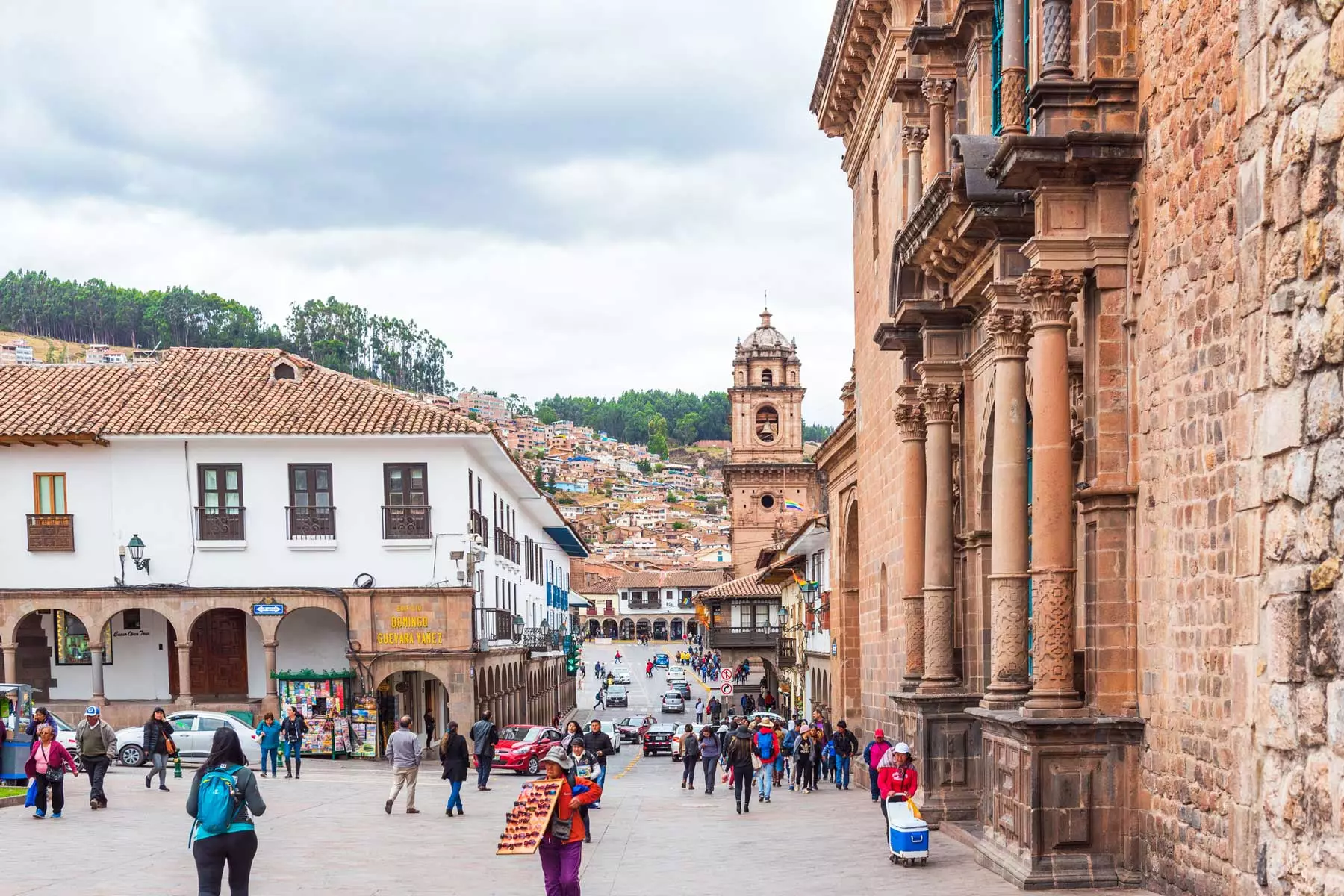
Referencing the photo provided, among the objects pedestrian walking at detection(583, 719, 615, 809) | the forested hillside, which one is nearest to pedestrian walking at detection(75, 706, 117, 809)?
pedestrian walking at detection(583, 719, 615, 809)

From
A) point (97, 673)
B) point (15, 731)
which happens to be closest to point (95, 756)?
point (15, 731)

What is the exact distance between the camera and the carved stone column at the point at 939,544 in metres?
20.5

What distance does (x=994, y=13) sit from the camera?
19719 millimetres

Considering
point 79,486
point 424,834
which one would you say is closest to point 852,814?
point 424,834

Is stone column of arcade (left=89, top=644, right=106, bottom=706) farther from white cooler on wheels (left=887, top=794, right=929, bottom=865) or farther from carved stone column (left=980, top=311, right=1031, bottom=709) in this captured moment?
carved stone column (left=980, top=311, right=1031, bottom=709)

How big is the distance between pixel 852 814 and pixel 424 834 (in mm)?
6745

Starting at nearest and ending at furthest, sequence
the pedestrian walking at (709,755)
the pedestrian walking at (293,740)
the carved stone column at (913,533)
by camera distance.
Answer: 1. the carved stone column at (913,533)
2. the pedestrian walking at (709,755)
3. the pedestrian walking at (293,740)

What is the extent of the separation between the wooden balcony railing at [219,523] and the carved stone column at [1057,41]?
27.0 m

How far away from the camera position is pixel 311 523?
3681 cm

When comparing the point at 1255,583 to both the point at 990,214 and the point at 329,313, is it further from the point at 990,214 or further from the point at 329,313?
the point at 329,313

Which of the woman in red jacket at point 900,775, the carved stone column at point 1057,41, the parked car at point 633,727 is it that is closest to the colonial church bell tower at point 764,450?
the parked car at point 633,727

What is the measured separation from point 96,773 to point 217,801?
13.7 m

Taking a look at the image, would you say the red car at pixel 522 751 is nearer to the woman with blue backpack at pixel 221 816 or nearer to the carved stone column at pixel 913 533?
the carved stone column at pixel 913 533

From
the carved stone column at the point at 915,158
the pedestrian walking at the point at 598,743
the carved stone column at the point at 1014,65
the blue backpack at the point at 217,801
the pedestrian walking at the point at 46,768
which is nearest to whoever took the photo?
the blue backpack at the point at 217,801
